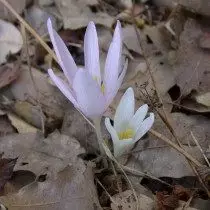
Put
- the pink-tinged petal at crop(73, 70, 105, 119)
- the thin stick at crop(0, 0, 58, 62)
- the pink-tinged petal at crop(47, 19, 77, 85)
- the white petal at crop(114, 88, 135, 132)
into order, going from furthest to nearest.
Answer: the thin stick at crop(0, 0, 58, 62), the white petal at crop(114, 88, 135, 132), the pink-tinged petal at crop(47, 19, 77, 85), the pink-tinged petal at crop(73, 70, 105, 119)

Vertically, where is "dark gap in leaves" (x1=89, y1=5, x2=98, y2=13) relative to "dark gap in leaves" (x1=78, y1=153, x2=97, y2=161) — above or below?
above

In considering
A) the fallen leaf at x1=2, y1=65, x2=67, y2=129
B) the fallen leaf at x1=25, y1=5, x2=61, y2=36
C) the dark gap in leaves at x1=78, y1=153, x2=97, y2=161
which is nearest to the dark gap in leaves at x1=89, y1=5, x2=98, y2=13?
the fallen leaf at x1=25, y1=5, x2=61, y2=36

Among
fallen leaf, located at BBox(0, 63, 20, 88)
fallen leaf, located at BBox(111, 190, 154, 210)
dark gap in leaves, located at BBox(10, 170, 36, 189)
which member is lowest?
dark gap in leaves, located at BBox(10, 170, 36, 189)

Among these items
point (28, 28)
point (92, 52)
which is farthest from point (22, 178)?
point (28, 28)

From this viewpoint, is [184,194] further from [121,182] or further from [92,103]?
[92,103]

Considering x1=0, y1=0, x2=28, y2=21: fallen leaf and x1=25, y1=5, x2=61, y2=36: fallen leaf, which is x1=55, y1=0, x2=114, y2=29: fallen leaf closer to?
x1=25, y1=5, x2=61, y2=36: fallen leaf

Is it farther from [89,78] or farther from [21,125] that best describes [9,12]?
[89,78]

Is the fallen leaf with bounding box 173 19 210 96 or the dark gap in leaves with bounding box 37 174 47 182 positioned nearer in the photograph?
the dark gap in leaves with bounding box 37 174 47 182
